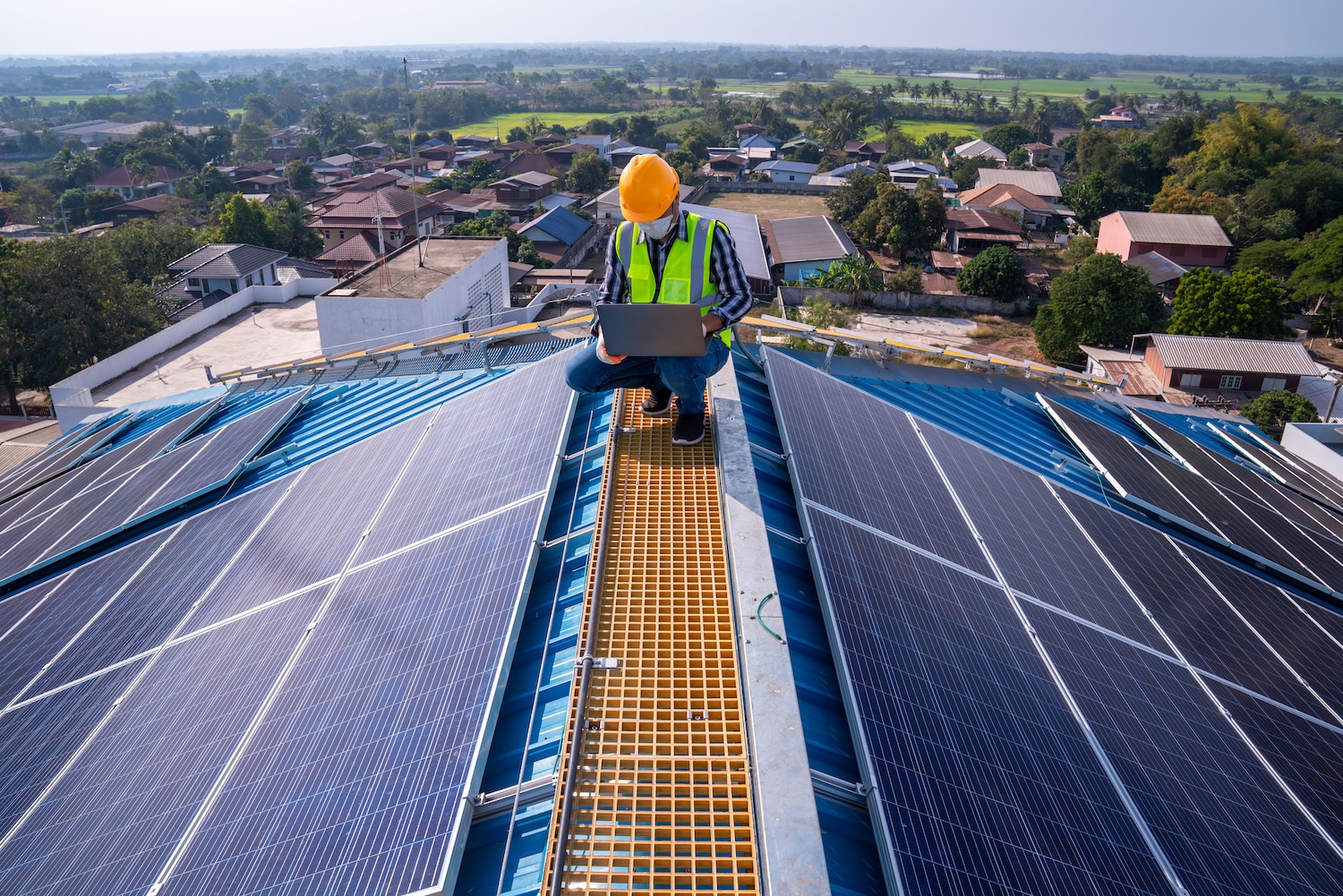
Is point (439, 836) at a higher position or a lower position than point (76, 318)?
higher

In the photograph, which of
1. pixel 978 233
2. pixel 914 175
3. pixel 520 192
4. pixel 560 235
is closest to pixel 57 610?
pixel 560 235

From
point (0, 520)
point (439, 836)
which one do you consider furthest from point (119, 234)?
point (439, 836)

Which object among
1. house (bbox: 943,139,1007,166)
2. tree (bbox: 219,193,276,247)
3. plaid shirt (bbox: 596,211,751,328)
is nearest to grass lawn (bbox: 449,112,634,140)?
house (bbox: 943,139,1007,166)

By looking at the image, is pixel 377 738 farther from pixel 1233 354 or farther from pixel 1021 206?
pixel 1021 206

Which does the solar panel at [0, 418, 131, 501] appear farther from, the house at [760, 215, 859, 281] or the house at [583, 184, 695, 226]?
the house at [583, 184, 695, 226]

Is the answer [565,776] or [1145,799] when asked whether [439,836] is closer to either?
[565,776]

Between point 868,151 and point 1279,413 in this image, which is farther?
point 868,151

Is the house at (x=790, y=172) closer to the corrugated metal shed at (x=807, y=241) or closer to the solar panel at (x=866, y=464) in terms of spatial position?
the corrugated metal shed at (x=807, y=241)
